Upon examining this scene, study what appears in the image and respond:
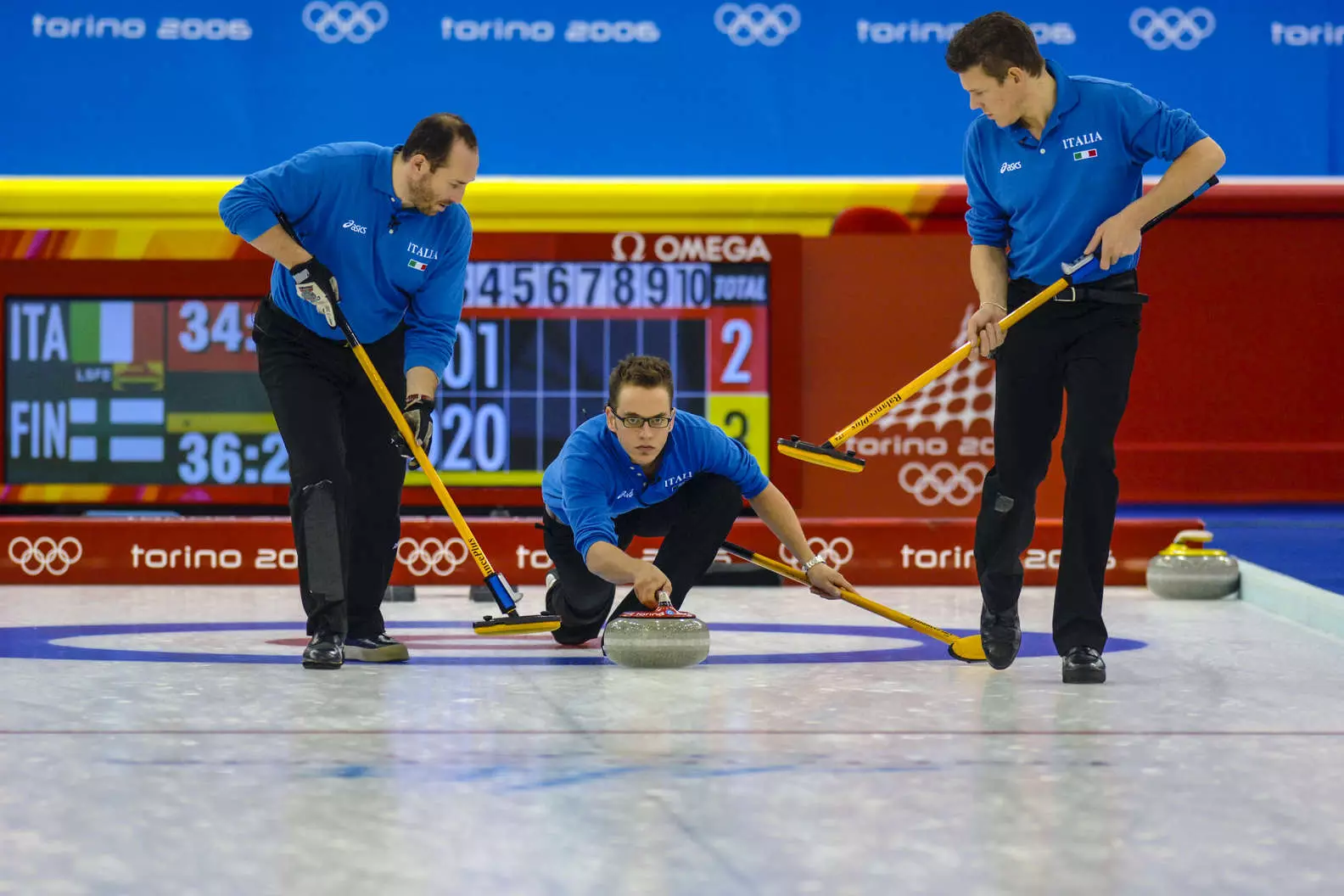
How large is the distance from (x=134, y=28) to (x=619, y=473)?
4.18m

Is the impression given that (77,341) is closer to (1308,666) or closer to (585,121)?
(585,121)

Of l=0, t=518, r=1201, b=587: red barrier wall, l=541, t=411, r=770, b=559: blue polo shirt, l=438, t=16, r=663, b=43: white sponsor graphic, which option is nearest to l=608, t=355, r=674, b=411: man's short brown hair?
l=541, t=411, r=770, b=559: blue polo shirt

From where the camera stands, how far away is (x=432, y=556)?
5.14 meters

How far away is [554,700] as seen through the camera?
3.08 metres

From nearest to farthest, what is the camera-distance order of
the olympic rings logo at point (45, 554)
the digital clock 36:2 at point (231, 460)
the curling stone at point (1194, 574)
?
the curling stone at point (1194, 574)
the olympic rings logo at point (45, 554)
the digital clock 36:2 at point (231, 460)

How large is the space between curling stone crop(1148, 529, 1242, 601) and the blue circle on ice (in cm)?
84

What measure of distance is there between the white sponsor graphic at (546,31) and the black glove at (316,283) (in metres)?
3.67

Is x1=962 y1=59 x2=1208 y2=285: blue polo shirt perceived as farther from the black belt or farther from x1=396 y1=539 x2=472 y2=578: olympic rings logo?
x1=396 y1=539 x2=472 y2=578: olympic rings logo

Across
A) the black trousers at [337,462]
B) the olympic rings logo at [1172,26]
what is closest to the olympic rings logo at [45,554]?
the black trousers at [337,462]

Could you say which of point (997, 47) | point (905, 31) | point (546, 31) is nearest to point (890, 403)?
point (997, 47)

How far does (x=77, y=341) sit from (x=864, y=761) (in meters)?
3.78

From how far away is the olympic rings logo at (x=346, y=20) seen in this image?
6.82m

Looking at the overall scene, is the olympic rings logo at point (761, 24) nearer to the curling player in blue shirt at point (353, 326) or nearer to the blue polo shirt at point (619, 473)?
the curling player in blue shirt at point (353, 326)

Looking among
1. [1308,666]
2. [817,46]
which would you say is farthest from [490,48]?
[1308,666]
